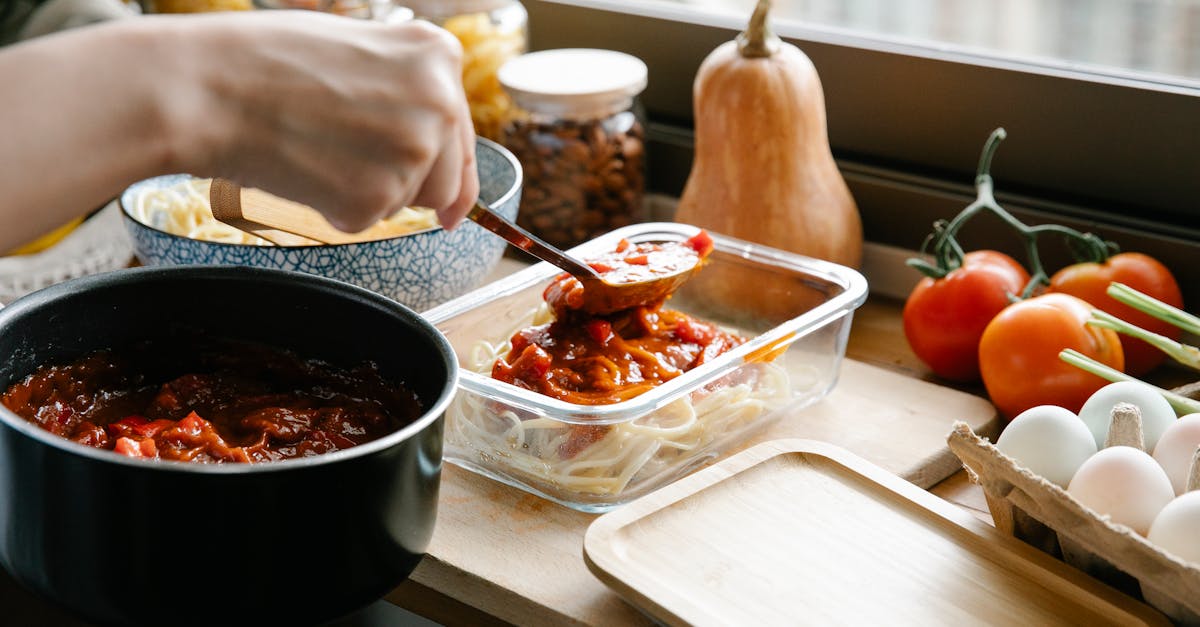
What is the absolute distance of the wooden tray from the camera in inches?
38.7

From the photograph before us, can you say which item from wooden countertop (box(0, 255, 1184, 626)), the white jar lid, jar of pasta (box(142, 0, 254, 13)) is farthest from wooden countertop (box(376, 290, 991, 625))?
jar of pasta (box(142, 0, 254, 13))

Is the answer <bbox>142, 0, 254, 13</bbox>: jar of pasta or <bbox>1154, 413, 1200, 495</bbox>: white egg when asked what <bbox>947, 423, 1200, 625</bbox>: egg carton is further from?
<bbox>142, 0, 254, 13</bbox>: jar of pasta

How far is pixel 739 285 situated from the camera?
1.47 metres

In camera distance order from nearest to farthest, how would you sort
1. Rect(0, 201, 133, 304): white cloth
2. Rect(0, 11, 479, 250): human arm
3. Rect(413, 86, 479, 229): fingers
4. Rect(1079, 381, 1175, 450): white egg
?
Rect(0, 11, 479, 250): human arm < Rect(413, 86, 479, 229): fingers < Rect(1079, 381, 1175, 450): white egg < Rect(0, 201, 133, 304): white cloth

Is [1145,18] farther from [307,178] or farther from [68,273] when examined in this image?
[68,273]

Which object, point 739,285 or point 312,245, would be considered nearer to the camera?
point 312,245

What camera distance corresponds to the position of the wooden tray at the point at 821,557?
3.23ft

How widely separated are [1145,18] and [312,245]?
1083 millimetres

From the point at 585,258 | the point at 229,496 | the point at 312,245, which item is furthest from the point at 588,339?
the point at 229,496

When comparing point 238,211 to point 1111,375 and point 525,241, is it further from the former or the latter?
point 1111,375

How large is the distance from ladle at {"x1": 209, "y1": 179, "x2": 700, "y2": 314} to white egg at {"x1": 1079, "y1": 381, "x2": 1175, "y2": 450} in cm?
42

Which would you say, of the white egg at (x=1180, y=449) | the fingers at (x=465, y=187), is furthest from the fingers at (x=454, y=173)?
the white egg at (x=1180, y=449)

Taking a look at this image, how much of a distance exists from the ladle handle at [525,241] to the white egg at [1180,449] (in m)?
0.52

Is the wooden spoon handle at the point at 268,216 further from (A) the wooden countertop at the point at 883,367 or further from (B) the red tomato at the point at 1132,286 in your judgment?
(B) the red tomato at the point at 1132,286
